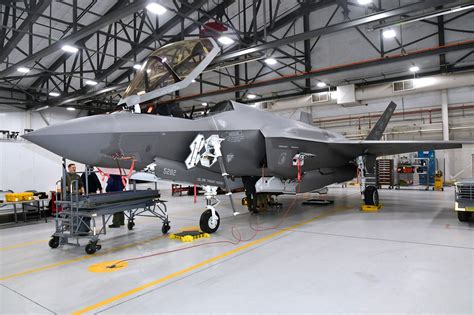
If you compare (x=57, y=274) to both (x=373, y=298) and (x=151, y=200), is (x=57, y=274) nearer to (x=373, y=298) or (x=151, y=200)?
(x=151, y=200)

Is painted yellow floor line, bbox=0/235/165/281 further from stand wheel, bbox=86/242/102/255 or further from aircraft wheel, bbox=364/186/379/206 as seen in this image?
aircraft wheel, bbox=364/186/379/206

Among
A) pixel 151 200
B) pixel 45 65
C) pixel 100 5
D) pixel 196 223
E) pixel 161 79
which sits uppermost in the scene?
pixel 100 5

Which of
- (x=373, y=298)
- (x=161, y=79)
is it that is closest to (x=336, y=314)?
(x=373, y=298)

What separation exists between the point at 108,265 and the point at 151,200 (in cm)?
217

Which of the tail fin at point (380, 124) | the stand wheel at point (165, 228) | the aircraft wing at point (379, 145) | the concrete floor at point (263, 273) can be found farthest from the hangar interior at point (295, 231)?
the tail fin at point (380, 124)

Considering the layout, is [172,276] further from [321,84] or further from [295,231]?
[321,84]

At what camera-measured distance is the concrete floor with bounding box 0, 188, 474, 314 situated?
3025 millimetres

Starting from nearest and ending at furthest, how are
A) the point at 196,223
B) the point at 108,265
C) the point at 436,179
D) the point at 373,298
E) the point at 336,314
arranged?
the point at 336,314 < the point at 373,298 < the point at 108,265 < the point at 196,223 < the point at 436,179

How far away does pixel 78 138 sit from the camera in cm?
441

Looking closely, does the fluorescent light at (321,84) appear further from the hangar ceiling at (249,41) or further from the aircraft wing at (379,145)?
the aircraft wing at (379,145)

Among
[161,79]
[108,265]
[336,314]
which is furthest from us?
[161,79]

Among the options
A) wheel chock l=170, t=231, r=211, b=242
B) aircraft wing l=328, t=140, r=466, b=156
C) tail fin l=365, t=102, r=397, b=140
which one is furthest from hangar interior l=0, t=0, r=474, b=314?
tail fin l=365, t=102, r=397, b=140

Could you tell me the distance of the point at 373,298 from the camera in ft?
10.0

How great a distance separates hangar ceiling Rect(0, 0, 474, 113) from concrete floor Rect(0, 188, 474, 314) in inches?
258
